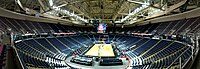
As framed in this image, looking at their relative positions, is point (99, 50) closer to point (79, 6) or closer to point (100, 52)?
point (100, 52)

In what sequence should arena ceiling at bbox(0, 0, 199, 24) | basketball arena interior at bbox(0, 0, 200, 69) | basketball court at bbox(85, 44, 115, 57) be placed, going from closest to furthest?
basketball arena interior at bbox(0, 0, 200, 69) → arena ceiling at bbox(0, 0, 199, 24) → basketball court at bbox(85, 44, 115, 57)

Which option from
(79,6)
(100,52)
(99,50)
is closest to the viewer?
(100,52)

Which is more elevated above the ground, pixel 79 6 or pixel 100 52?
pixel 79 6

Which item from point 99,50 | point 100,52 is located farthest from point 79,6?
point 100,52

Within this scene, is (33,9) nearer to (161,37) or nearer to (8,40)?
(161,37)

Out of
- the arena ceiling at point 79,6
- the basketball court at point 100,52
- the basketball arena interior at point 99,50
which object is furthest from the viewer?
the basketball court at point 100,52

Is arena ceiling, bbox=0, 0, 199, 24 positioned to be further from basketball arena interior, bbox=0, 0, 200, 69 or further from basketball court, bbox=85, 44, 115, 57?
basketball court, bbox=85, 44, 115, 57

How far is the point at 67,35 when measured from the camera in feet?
131

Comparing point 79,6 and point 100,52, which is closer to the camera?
point 100,52

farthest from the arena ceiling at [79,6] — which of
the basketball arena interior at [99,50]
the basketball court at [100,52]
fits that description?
the basketball court at [100,52]

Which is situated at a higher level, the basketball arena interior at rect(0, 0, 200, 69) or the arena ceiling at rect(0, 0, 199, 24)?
the arena ceiling at rect(0, 0, 199, 24)

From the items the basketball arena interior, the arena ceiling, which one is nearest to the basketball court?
the basketball arena interior

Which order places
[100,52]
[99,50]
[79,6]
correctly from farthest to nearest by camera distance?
[79,6]
[99,50]
[100,52]

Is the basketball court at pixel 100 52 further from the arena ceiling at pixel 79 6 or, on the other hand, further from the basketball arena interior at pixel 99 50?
the arena ceiling at pixel 79 6
